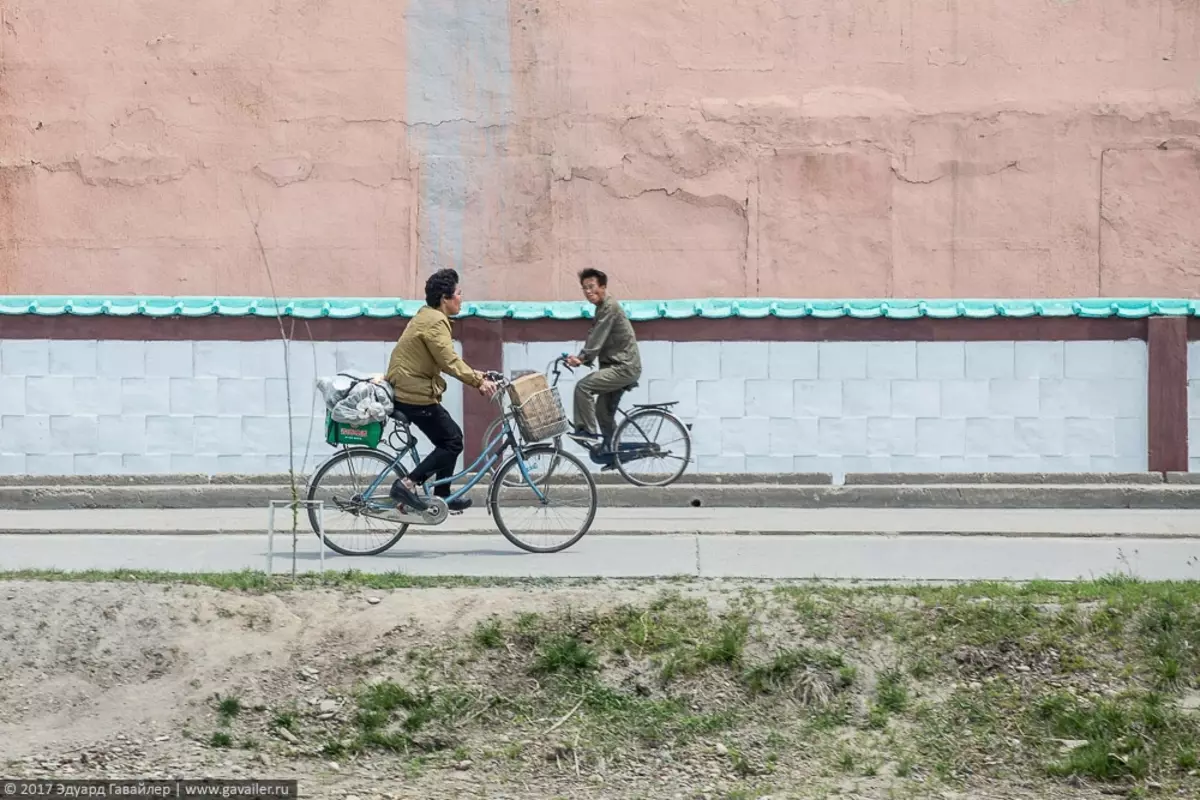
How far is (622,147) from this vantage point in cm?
1669

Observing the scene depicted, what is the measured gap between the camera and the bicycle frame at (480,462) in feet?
33.6

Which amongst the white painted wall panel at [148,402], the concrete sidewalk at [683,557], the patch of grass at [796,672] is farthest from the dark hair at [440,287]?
the white painted wall panel at [148,402]

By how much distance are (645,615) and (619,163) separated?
32.6 ft

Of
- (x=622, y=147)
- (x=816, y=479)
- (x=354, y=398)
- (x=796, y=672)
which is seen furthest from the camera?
(x=622, y=147)

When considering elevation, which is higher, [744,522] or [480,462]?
[480,462]

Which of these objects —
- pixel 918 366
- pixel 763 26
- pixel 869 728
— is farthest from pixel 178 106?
pixel 869 728

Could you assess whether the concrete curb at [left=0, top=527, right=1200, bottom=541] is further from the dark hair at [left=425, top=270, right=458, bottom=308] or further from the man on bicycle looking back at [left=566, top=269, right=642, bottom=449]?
the man on bicycle looking back at [left=566, top=269, right=642, bottom=449]

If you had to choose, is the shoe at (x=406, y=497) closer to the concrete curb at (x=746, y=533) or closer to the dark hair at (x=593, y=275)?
the concrete curb at (x=746, y=533)

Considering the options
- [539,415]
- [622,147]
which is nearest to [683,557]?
[539,415]

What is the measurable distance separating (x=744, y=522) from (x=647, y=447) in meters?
1.92

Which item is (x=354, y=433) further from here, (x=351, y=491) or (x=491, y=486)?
(x=491, y=486)

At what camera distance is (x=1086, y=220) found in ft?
54.6

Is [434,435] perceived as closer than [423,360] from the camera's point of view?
No

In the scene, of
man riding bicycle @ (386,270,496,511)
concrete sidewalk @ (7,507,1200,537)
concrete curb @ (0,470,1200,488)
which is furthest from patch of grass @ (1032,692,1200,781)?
concrete curb @ (0,470,1200,488)
